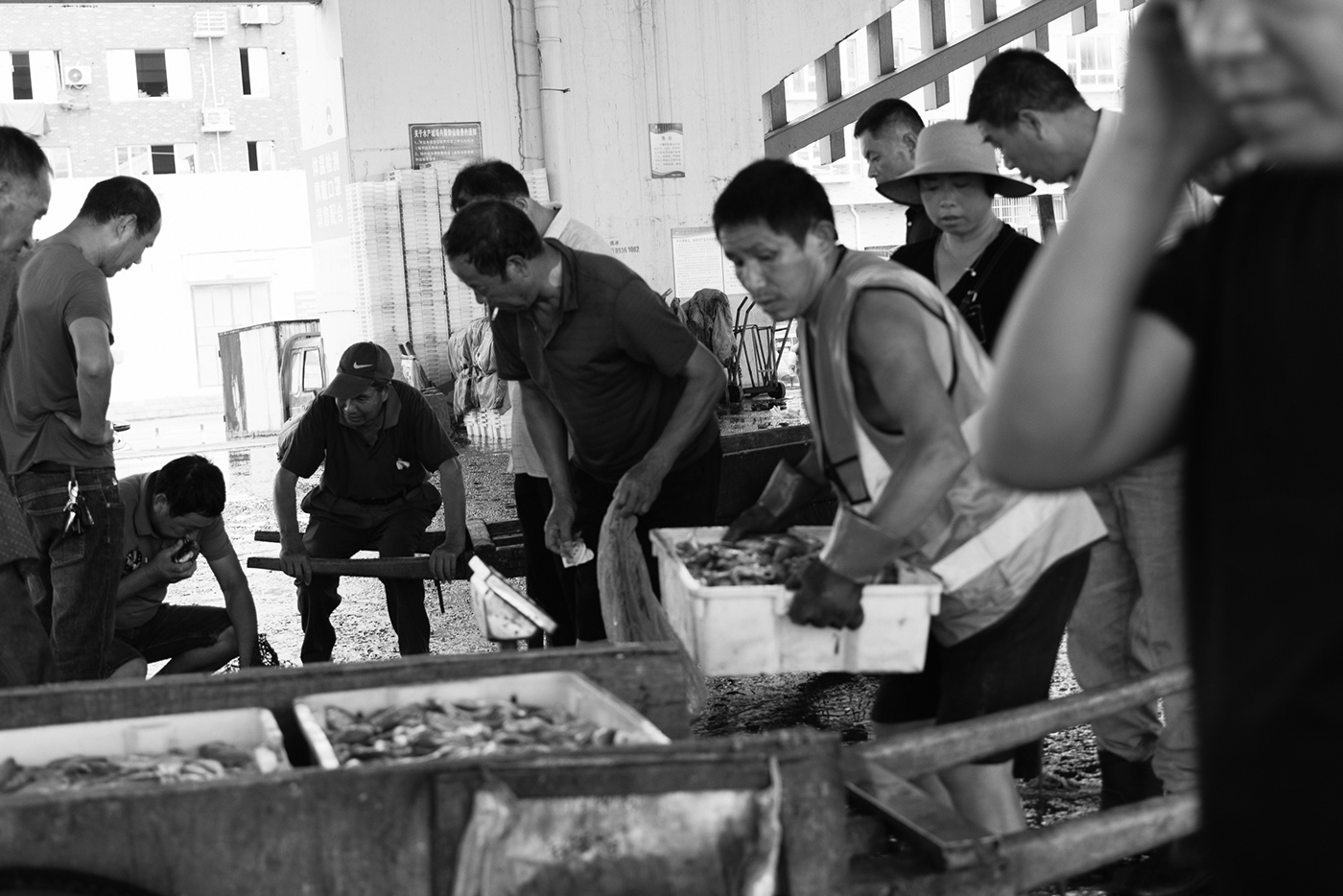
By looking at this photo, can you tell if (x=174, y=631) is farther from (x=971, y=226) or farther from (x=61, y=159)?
(x=61, y=159)

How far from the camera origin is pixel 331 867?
212 cm

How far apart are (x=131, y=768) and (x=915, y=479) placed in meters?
1.52

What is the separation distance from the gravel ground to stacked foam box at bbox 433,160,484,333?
4.65 feet

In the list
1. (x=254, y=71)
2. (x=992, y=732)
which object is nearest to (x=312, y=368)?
(x=992, y=732)

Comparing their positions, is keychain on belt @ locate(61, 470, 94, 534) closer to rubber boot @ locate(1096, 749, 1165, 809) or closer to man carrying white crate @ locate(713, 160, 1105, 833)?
man carrying white crate @ locate(713, 160, 1105, 833)

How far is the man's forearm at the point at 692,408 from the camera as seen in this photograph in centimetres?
451

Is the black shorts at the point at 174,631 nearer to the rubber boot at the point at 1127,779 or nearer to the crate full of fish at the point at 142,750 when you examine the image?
the crate full of fish at the point at 142,750

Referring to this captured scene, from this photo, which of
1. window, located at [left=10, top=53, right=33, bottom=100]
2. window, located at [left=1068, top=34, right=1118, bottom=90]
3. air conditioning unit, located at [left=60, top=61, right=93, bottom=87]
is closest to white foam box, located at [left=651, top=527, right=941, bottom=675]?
window, located at [left=1068, top=34, right=1118, bottom=90]

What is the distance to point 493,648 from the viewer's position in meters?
6.99

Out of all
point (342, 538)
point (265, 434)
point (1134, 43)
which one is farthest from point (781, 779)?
point (265, 434)

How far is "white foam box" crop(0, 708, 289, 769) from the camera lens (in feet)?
8.76

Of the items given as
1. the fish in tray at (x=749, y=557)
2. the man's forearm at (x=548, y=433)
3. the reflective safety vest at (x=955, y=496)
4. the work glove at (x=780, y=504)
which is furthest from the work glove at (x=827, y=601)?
the man's forearm at (x=548, y=433)

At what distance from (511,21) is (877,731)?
39.6ft

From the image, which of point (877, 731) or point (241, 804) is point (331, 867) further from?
point (877, 731)
